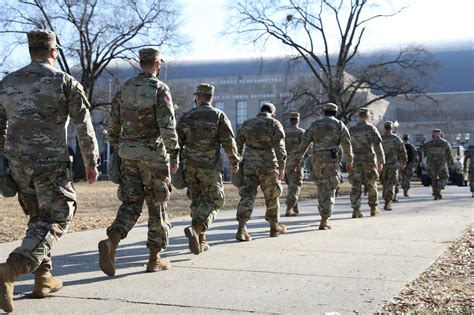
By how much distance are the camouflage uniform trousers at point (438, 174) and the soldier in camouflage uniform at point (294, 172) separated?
21.7 ft

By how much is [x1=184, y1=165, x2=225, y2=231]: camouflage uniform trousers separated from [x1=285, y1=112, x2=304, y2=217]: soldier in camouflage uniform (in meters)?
5.57

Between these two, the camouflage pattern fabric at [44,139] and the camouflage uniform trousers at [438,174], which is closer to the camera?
the camouflage pattern fabric at [44,139]

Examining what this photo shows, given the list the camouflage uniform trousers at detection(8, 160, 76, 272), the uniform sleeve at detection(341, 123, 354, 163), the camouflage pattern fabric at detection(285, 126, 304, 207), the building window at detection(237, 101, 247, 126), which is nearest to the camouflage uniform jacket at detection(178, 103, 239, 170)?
the camouflage uniform trousers at detection(8, 160, 76, 272)

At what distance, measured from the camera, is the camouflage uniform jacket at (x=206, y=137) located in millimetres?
7887

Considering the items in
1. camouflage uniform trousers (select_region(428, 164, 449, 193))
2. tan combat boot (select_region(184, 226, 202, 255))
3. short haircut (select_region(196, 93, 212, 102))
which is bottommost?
camouflage uniform trousers (select_region(428, 164, 449, 193))

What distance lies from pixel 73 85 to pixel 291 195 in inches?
336

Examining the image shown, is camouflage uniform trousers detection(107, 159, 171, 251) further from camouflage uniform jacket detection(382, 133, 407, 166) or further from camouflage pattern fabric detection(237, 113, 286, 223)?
camouflage uniform jacket detection(382, 133, 407, 166)

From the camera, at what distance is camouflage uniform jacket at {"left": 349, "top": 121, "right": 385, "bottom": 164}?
13195mm

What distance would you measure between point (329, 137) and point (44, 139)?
6279 mm

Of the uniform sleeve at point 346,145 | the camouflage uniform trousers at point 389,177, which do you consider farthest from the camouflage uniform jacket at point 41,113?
the camouflage uniform trousers at point 389,177

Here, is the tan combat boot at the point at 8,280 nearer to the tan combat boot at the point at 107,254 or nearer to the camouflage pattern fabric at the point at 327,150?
the tan combat boot at the point at 107,254

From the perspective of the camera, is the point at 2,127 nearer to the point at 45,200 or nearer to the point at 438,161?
the point at 45,200

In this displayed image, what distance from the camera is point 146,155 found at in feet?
21.3

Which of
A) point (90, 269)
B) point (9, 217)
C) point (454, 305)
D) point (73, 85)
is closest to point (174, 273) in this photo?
point (90, 269)
